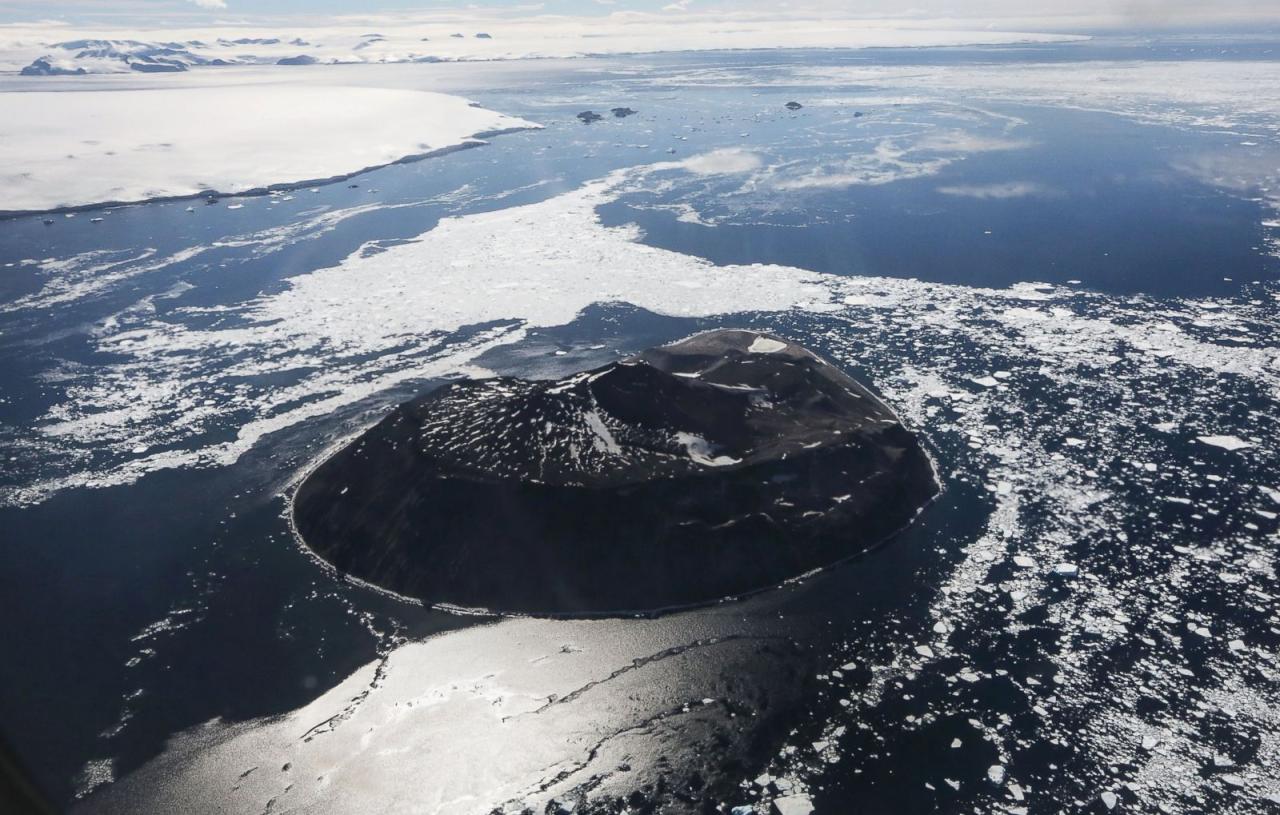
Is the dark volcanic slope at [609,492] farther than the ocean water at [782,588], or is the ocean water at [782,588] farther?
the dark volcanic slope at [609,492]

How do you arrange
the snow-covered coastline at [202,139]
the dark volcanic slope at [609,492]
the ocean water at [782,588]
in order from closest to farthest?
1. the ocean water at [782,588]
2. the dark volcanic slope at [609,492]
3. the snow-covered coastline at [202,139]

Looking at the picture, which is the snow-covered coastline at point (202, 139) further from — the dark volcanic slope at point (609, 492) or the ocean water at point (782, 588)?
the dark volcanic slope at point (609, 492)

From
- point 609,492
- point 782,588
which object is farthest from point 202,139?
point 782,588

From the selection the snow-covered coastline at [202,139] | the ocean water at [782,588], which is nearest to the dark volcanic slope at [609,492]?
the ocean water at [782,588]

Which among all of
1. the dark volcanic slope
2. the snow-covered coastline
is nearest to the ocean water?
the dark volcanic slope

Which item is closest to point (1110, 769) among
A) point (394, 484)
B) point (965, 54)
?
point (394, 484)

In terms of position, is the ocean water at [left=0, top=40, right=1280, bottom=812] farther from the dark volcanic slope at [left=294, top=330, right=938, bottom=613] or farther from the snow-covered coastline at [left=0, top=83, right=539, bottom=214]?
the snow-covered coastline at [left=0, top=83, right=539, bottom=214]

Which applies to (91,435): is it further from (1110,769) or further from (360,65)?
(360,65)
